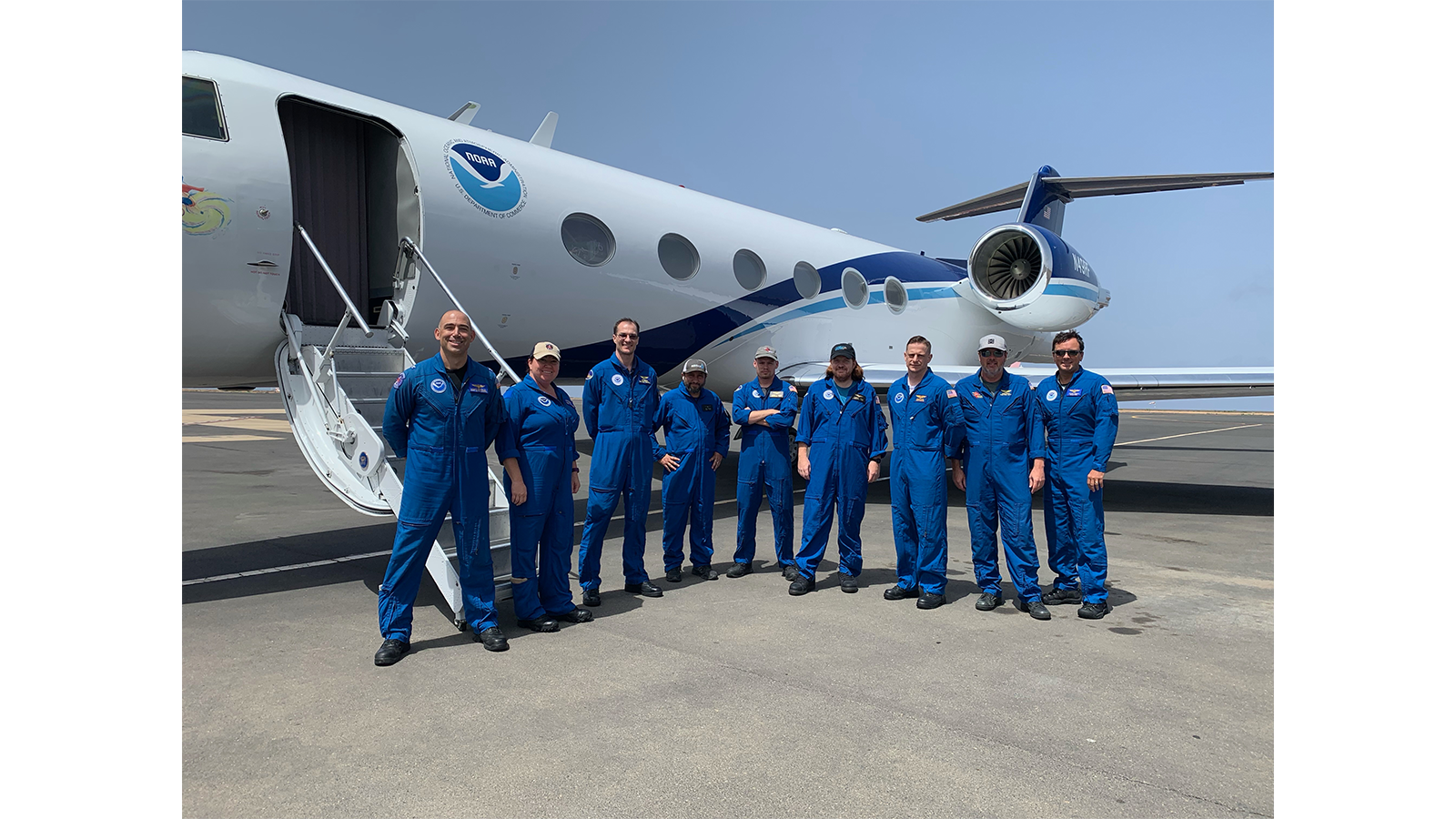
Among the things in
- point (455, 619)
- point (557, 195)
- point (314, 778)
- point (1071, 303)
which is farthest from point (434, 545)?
point (1071, 303)

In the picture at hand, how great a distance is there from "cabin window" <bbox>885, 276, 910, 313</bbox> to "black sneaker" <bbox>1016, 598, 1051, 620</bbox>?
7.52m

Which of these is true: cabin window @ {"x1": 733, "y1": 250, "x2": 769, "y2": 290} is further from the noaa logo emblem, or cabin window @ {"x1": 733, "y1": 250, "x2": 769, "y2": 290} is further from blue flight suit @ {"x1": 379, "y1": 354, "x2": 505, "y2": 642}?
blue flight suit @ {"x1": 379, "y1": 354, "x2": 505, "y2": 642}

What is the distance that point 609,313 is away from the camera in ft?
27.5

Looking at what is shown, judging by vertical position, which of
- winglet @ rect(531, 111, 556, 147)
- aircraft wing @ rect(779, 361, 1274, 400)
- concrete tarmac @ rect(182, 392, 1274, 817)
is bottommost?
concrete tarmac @ rect(182, 392, 1274, 817)

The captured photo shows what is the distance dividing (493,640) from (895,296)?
9.31 metres

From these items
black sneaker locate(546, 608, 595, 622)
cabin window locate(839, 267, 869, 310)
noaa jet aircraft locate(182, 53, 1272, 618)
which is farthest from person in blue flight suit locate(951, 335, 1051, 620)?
cabin window locate(839, 267, 869, 310)

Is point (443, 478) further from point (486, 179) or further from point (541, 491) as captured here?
point (486, 179)

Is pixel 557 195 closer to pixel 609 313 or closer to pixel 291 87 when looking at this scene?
pixel 609 313

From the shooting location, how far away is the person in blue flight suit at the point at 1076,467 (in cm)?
532

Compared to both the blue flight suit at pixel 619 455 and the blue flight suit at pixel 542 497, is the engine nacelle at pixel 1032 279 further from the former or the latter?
the blue flight suit at pixel 542 497

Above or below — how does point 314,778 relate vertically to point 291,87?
below

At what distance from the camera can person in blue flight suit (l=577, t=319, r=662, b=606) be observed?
551 centimetres

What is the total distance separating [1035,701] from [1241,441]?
2471 cm

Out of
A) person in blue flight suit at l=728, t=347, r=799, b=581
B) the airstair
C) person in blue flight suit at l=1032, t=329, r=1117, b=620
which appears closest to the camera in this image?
the airstair
